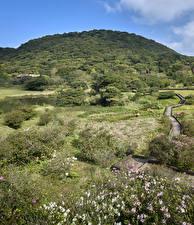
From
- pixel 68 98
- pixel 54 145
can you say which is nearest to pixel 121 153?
pixel 54 145

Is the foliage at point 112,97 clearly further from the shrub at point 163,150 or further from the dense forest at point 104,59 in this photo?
the dense forest at point 104,59

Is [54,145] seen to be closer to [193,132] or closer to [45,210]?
[45,210]

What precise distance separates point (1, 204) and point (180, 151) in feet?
22.7

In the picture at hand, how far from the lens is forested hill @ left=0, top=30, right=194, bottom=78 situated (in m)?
86.8

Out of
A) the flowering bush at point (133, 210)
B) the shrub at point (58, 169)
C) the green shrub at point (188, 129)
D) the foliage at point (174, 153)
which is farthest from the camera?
the green shrub at point (188, 129)

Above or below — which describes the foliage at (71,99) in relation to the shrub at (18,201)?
below

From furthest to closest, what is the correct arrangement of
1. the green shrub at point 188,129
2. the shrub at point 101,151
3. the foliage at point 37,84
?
the foliage at point 37,84, the green shrub at point 188,129, the shrub at point 101,151

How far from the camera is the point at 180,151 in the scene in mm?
6324

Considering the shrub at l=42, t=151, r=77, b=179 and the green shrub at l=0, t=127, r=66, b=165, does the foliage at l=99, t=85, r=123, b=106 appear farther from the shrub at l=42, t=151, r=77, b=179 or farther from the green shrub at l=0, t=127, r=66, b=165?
the shrub at l=42, t=151, r=77, b=179

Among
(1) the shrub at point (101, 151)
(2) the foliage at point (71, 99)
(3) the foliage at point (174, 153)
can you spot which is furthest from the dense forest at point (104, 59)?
(3) the foliage at point (174, 153)

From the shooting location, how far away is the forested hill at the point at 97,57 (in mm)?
86750

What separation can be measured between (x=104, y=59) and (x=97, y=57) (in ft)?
20.4

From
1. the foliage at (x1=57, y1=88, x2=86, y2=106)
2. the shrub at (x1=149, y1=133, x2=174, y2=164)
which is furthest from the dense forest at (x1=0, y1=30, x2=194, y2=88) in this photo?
the shrub at (x1=149, y1=133, x2=174, y2=164)

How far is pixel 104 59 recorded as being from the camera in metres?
110
